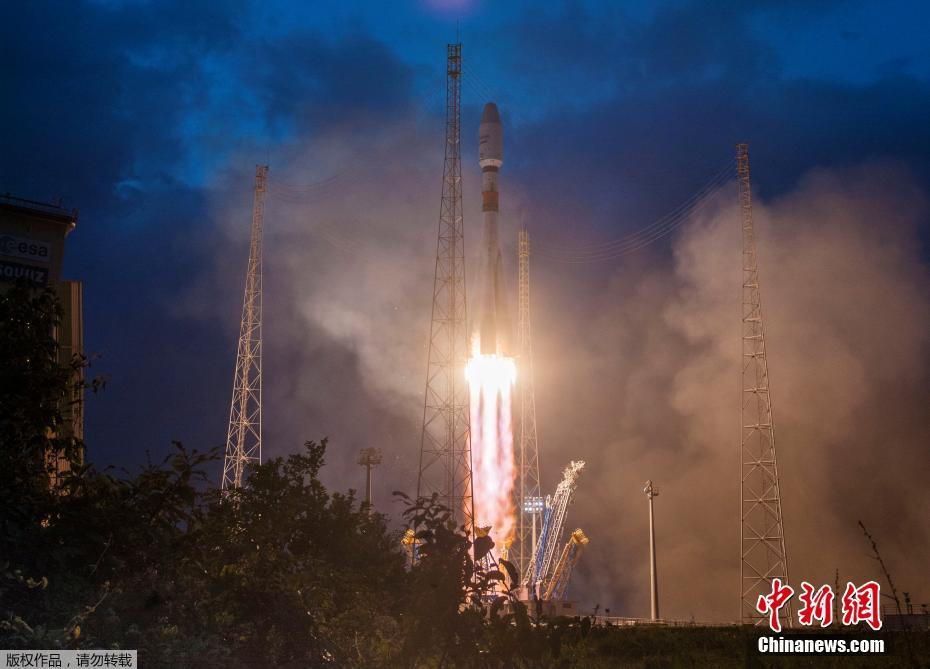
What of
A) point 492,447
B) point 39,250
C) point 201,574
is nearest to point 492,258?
point 492,447

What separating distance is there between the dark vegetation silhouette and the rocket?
63.7 metres

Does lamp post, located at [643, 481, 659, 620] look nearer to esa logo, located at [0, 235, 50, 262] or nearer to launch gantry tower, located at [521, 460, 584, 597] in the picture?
launch gantry tower, located at [521, 460, 584, 597]

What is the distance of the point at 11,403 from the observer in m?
13.4

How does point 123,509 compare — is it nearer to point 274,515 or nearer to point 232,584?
point 232,584

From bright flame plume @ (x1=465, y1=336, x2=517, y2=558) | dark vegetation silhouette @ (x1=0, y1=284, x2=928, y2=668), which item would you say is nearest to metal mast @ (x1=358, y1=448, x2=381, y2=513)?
bright flame plume @ (x1=465, y1=336, x2=517, y2=558)

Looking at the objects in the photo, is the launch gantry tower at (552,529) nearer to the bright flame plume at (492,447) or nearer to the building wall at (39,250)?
the bright flame plume at (492,447)

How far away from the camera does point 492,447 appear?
3123 inches

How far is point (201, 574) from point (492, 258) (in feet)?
225

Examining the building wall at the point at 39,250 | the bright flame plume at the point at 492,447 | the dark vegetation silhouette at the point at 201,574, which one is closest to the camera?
the dark vegetation silhouette at the point at 201,574

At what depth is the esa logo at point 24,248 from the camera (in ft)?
142

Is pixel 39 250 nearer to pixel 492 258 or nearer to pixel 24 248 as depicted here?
pixel 24 248

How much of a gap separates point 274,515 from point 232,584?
8.27 ft

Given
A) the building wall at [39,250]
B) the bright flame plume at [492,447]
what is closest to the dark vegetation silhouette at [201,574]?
the building wall at [39,250]

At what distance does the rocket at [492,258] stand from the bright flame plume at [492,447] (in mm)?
3795
